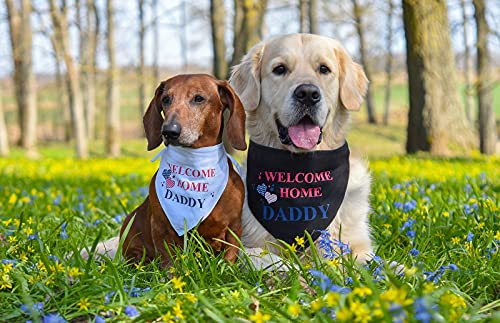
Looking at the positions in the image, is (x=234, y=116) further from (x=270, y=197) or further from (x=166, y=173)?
(x=270, y=197)

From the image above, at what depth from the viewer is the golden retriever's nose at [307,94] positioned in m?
3.47

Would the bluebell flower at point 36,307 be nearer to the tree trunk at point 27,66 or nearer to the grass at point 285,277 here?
the grass at point 285,277

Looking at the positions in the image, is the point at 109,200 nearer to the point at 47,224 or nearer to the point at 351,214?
the point at 47,224

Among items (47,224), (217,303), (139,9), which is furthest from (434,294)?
(139,9)

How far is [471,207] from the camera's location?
4.57m

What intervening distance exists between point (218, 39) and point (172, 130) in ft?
35.3

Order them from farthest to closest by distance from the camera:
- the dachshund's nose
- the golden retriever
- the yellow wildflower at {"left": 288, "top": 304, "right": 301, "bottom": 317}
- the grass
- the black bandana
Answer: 1. the black bandana
2. the golden retriever
3. the dachshund's nose
4. the grass
5. the yellow wildflower at {"left": 288, "top": 304, "right": 301, "bottom": 317}

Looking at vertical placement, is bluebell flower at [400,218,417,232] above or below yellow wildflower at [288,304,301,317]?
below

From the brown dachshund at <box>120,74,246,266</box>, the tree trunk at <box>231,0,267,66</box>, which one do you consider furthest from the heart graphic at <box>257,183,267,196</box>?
the tree trunk at <box>231,0,267,66</box>

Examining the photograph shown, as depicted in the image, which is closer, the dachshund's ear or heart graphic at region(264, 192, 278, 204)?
the dachshund's ear

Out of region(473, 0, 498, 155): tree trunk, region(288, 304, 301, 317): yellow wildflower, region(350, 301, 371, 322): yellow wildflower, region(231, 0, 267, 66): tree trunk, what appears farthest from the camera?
region(473, 0, 498, 155): tree trunk

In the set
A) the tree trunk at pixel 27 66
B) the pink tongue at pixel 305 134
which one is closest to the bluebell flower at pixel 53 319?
the pink tongue at pixel 305 134

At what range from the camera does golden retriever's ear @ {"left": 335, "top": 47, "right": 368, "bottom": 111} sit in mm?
3865

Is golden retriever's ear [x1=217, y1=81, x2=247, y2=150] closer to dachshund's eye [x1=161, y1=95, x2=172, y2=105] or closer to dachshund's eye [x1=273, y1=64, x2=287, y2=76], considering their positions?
dachshund's eye [x1=161, y1=95, x2=172, y2=105]
